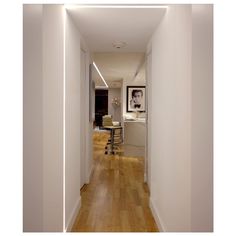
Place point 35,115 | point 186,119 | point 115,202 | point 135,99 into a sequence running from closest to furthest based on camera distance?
point 35,115 → point 186,119 → point 115,202 → point 135,99

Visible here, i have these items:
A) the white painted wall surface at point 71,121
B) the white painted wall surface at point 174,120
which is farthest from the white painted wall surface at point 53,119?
the white painted wall surface at point 174,120

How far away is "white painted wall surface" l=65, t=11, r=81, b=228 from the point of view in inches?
114

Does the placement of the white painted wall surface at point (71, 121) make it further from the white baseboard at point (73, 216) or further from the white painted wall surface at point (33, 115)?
the white painted wall surface at point (33, 115)

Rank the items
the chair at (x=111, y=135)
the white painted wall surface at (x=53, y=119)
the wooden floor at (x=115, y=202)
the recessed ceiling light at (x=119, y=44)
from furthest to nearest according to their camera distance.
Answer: the chair at (x=111, y=135) → the recessed ceiling light at (x=119, y=44) → the wooden floor at (x=115, y=202) → the white painted wall surface at (x=53, y=119)

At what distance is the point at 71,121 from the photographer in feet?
10.2

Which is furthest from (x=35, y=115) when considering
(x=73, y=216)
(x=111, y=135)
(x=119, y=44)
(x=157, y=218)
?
(x=111, y=135)

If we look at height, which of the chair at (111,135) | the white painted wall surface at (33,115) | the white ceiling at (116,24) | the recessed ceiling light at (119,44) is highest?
the recessed ceiling light at (119,44)

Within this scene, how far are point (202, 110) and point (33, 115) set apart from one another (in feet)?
3.97

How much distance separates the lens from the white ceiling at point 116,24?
2982 mm

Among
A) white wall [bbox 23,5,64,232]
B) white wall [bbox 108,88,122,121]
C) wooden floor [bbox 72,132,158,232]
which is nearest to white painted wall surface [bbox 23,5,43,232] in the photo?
white wall [bbox 23,5,64,232]

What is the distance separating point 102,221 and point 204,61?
2330mm

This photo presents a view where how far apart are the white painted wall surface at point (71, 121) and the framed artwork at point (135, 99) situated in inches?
300

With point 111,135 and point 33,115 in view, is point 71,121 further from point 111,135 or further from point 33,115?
point 111,135
